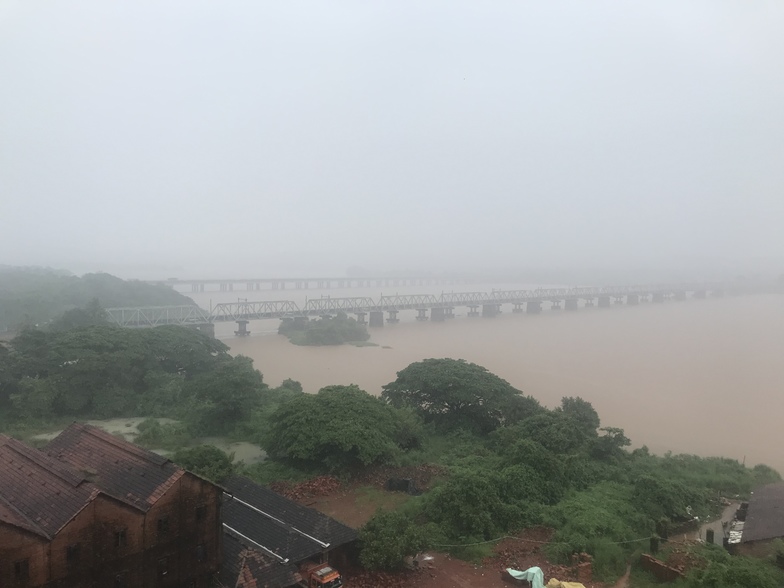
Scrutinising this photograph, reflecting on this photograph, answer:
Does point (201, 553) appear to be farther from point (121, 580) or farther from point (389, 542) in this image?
point (389, 542)

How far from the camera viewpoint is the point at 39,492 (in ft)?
26.6

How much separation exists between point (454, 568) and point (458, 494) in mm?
1783

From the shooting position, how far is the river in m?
23.1

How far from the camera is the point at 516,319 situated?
66.4 meters

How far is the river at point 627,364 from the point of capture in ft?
75.8

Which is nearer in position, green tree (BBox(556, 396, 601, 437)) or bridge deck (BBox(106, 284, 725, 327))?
green tree (BBox(556, 396, 601, 437))

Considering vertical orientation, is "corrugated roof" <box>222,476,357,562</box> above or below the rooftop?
below

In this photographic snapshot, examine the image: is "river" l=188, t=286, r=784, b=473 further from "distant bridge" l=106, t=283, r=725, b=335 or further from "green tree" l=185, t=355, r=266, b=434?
"green tree" l=185, t=355, r=266, b=434

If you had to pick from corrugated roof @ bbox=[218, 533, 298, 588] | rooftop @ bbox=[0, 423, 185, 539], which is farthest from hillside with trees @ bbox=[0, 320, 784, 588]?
rooftop @ bbox=[0, 423, 185, 539]

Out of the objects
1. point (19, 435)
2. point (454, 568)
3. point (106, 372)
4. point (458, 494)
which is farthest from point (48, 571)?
point (106, 372)

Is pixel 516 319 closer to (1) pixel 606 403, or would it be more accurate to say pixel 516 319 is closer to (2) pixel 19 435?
(1) pixel 606 403

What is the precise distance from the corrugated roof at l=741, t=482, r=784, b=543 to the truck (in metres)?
8.04

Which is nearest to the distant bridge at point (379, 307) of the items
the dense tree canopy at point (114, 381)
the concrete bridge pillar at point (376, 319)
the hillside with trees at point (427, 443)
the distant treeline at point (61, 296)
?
the concrete bridge pillar at point (376, 319)

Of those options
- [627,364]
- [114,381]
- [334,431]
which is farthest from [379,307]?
[334,431]
